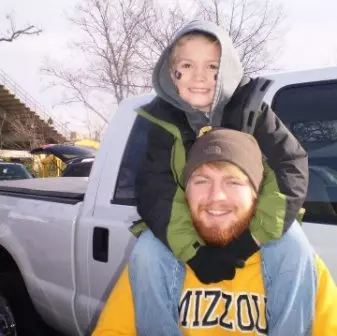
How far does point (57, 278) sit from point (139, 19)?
18264 mm

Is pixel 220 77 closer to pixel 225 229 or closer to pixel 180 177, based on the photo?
pixel 180 177

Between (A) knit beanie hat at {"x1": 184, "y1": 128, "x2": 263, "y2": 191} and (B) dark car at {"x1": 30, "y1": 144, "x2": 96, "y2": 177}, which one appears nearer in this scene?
(A) knit beanie hat at {"x1": 184, "y1": 128, "x2": 263, "y2": 191}

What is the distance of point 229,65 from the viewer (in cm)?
175

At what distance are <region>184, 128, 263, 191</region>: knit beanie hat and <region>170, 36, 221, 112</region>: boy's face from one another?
1.01 feet

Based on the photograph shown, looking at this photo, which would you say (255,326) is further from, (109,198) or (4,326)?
(4,326)

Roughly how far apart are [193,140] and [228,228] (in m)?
0.45

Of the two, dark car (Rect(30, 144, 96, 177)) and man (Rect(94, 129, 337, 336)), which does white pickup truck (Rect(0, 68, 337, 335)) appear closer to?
man (Rect(94, 129, 337, 336))

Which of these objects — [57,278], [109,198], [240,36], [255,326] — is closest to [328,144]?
[255,326]

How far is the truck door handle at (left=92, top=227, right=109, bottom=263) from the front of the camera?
Answer: 8.04 feet

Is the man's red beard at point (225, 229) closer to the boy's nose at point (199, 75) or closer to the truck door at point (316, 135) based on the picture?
the truck door at point (316, 135)

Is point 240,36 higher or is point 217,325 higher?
point 240,36

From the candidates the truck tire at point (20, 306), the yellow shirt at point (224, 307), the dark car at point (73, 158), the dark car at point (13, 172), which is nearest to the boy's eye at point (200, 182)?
the yellow shirt at point (224, 307)

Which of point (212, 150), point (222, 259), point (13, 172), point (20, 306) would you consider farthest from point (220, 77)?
point (13, 172)

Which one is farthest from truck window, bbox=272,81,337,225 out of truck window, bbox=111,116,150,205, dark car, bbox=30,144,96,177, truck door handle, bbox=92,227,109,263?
dark car, bbox=30,144,96,177
